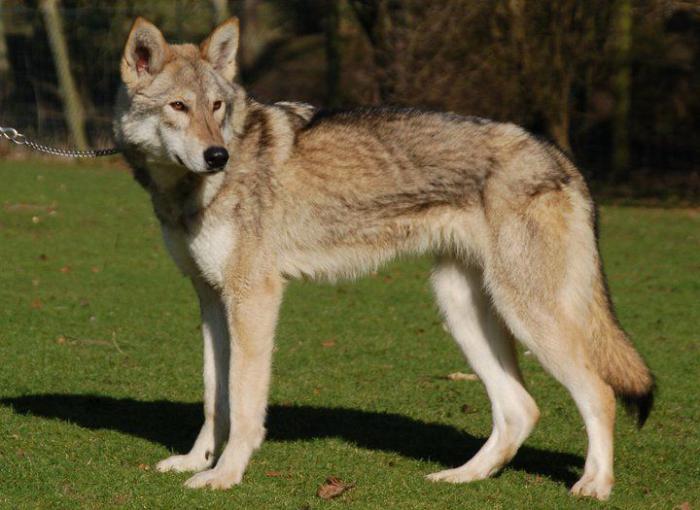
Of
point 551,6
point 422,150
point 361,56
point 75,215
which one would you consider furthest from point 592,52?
point 422,150

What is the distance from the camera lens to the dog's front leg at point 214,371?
6.01 m

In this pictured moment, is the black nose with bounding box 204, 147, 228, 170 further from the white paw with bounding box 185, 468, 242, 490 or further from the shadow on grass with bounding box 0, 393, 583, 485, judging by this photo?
the shadow on grass with bounding box 0, 393, 583, 485

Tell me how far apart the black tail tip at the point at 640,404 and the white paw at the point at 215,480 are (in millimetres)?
1975

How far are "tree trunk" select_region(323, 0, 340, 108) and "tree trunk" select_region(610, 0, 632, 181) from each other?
554cm

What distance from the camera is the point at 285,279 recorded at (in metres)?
5.88

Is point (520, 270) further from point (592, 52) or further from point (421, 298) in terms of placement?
point (592, 52)

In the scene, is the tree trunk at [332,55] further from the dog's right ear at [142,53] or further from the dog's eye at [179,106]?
the dog's eye at [179,106]

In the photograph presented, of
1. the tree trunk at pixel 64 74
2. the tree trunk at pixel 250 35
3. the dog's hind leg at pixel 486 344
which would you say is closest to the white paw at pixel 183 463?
the dog's hind leg at pixel 486 344

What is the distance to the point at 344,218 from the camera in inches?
231

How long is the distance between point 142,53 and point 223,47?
0.43m

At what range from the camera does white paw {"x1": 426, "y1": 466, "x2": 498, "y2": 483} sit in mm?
5871

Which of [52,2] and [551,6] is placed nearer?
[551,6]

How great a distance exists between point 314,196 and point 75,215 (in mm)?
10947

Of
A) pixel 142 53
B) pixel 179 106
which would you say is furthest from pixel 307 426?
pixel 142 53
